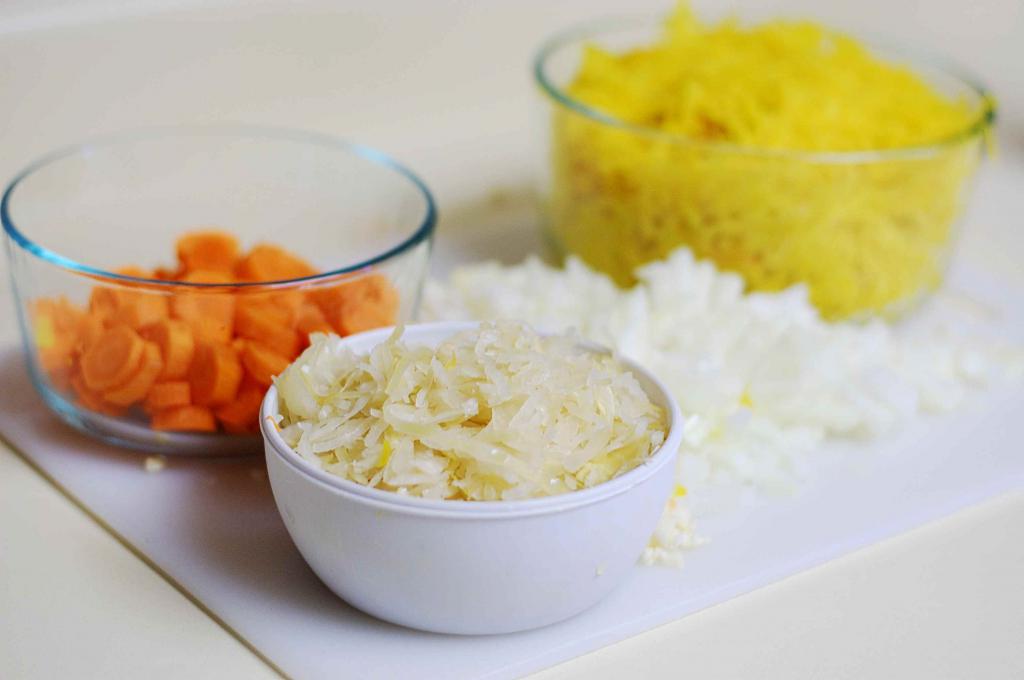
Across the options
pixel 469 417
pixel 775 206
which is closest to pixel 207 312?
pixel 469 417

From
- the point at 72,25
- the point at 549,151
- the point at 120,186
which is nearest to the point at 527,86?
the point at 549,151

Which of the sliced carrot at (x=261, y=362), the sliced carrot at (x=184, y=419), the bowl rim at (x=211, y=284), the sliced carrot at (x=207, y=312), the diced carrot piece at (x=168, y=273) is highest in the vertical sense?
the bowl rim at (x=211, y=284)

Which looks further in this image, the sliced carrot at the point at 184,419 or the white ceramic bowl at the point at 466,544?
the sliced carrot at the point at 184,419

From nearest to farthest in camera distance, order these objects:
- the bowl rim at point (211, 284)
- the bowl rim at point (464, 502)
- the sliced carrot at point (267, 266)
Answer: the bowl rim at point (464, 502)
the bowl rim at point (211, 284)
the sliced carrot at point (267, 266)

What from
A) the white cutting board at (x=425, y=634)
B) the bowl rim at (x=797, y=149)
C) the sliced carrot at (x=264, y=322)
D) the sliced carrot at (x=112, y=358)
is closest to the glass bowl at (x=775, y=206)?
the bowl rim at (x=797, y=149)

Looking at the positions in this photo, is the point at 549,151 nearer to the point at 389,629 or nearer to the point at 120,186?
the point at 120,186

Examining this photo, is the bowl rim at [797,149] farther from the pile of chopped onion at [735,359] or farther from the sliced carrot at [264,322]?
the sliced carrot at [264,322]

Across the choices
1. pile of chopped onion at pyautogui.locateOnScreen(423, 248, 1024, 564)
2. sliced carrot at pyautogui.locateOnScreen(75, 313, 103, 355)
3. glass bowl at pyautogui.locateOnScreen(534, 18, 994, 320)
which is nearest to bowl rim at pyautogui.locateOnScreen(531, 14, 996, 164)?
glass bowl at pyautogui.locateOnScreen(534, 18, 994, 320)

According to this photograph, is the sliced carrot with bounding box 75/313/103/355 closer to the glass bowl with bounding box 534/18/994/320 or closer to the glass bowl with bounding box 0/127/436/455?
the glass bowl with bounding box 0/127/436/455
